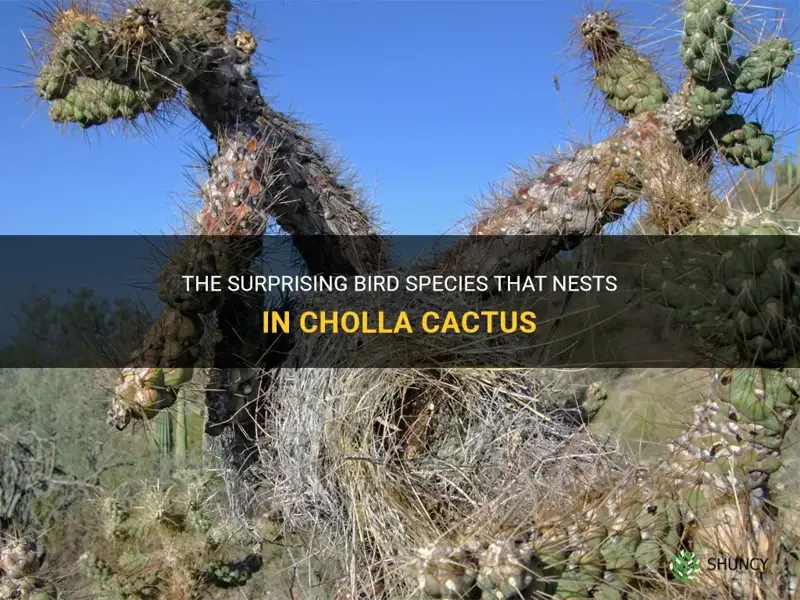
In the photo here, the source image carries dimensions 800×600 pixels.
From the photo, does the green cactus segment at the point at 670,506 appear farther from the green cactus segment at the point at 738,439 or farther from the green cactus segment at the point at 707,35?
the green cactus segment at the point at 707,35

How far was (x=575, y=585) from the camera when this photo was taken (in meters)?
2.01

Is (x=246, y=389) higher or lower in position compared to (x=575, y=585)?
higher

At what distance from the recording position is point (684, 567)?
7.09 ft

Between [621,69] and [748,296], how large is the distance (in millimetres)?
2218

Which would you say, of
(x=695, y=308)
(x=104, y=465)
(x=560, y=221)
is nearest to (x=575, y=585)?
(x=695, y=308)

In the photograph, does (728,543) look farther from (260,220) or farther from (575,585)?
(260,220)

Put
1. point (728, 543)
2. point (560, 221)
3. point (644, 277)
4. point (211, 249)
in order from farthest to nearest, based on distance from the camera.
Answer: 1. point (560, 221)
2. point (211, 249)
3. point (644, 277)
4. point (728, 543)

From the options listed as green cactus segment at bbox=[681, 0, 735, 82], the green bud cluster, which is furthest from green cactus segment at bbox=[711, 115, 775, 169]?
green cactus segment at bbox=[681, 0, 735, 82]

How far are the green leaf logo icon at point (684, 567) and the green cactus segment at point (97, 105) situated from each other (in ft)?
8.76

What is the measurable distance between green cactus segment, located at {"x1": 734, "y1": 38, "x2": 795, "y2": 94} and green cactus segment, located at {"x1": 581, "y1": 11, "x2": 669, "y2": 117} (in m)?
0.59

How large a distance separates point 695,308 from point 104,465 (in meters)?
5.52

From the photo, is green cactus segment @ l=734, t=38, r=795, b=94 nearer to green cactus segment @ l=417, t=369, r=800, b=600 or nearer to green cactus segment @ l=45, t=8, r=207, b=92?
green cactus segment @ l=417, t=369, r=800, b=600

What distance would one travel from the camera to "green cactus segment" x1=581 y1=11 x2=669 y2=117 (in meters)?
3.87

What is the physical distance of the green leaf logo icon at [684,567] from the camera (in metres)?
2.15
